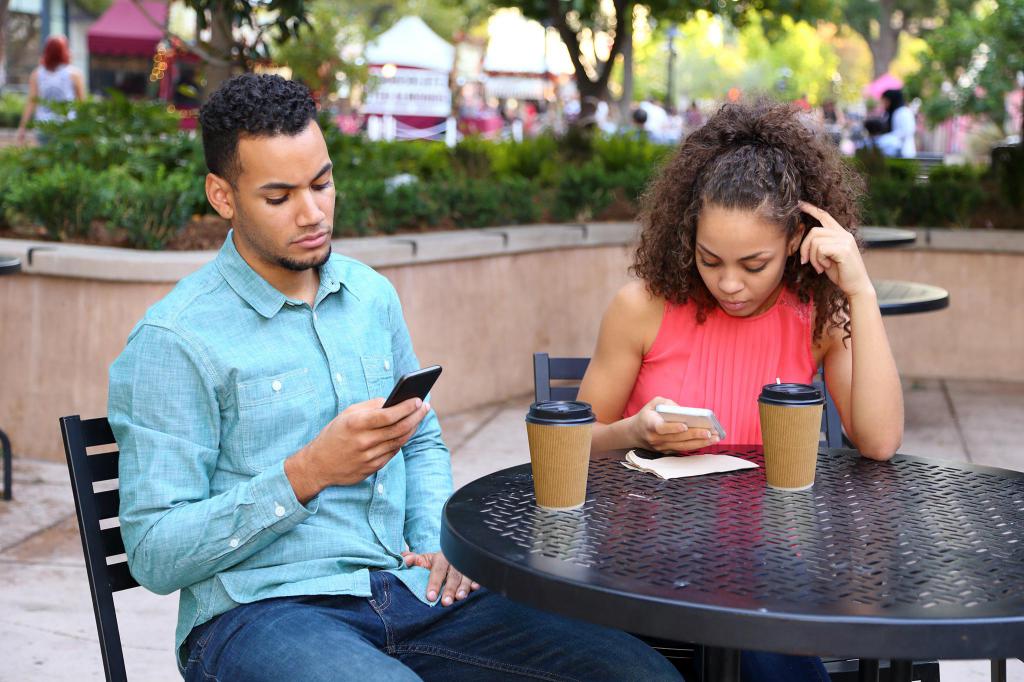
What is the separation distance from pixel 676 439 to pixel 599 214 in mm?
6352

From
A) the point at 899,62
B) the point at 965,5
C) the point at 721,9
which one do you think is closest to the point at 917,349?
the point at 721,9

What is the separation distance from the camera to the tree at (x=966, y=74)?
18891 mm

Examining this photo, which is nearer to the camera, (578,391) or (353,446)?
(353,446)

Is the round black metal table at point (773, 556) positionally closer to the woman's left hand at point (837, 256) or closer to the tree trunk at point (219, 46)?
the woman's left hand at point (837, 256)

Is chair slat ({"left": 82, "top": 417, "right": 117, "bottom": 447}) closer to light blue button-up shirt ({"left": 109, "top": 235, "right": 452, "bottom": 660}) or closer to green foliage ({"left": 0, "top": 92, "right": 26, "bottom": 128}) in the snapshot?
light blue button-up shirt ({"left": 109, "top": 235, "right": 452, "bottom": 660})

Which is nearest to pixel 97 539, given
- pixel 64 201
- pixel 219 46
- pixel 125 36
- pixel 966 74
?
pixel 64 201

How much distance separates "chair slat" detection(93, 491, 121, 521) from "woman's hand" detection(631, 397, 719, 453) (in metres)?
0.98

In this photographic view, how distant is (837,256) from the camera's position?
8.61ft

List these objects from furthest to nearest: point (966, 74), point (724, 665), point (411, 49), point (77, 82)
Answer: point (411, 49) → point (966, 74) → point (77, 82) → point (724, 665)

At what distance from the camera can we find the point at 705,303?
2.81 metres

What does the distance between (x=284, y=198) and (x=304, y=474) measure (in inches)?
Result: 21.2

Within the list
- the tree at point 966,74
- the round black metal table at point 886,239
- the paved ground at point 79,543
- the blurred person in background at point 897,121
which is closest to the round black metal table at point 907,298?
the round black metal table at point 886,239

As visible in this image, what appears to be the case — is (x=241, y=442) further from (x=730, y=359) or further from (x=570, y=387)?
(x=730, y=359)

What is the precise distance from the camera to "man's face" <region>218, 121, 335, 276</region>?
7.55ft
